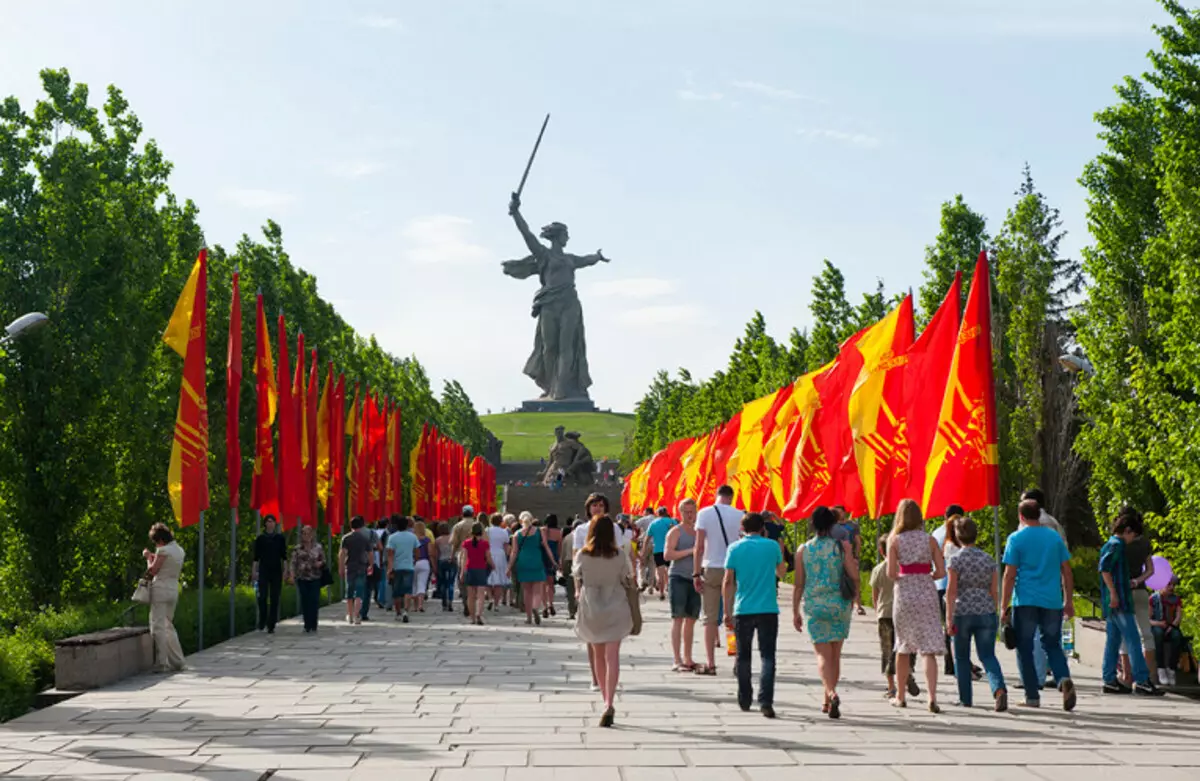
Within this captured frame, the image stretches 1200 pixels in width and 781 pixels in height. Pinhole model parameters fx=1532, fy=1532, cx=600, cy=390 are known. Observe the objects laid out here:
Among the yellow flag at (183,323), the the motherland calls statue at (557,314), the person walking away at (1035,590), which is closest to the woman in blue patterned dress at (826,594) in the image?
the person walking away at (1035,590)

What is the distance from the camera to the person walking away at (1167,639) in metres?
13.8

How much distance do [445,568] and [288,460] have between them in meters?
6.07

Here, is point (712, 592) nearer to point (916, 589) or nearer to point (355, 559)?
point (916, 589)

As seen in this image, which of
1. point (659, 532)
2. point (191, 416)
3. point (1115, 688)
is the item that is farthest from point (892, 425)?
point (191, 416)

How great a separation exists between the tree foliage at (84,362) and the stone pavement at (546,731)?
7.06 meters

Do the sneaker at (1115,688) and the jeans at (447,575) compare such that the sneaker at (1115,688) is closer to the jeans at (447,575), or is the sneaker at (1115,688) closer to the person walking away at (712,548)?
the person walking away at (712,548)

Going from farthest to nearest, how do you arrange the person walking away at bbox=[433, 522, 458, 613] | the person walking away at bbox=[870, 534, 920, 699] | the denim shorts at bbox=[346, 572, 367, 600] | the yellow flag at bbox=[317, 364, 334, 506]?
1. the person walking away at bbox=[433, 522, 458, 613]
2. the yellow flag at bbox=[317, 364, 334, 506]
3. the denim shorts at bbox=[346, 572, 367, 600]
4. the person walking away at bbox=[870, 534, 920, 699]

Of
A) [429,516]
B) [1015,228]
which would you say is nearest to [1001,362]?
[1015,228]

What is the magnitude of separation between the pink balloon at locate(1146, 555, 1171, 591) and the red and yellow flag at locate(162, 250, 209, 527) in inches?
404

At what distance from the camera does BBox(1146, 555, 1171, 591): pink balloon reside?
13922 mm

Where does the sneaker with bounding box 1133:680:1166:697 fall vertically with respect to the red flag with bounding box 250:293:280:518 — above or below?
below

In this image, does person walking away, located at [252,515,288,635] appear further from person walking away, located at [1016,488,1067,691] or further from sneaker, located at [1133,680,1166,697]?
sneaker, located at [1133,680,1166,697]

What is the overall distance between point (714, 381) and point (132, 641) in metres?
50.4

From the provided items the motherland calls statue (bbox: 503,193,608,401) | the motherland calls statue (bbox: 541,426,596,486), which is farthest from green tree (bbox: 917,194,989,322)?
the motherland calls statue (bbox: 503,193,608,401)
